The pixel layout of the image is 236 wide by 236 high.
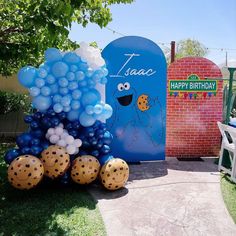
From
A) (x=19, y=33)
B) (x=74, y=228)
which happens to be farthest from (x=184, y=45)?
(x=74, y=228)

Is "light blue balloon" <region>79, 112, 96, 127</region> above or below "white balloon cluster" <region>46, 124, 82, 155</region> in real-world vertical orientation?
above

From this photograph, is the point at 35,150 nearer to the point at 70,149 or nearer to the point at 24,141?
the point at 24,141

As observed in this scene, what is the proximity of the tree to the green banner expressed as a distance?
7.98 ft

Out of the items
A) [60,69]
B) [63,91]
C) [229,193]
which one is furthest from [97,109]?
[229,193]

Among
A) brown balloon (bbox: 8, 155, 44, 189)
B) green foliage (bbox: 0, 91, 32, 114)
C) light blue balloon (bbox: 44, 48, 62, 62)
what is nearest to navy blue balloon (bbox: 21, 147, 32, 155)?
brown balloon (bbox: 8, 155, 44, 189)

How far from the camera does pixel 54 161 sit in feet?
13.7

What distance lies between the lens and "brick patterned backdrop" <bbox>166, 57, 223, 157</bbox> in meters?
6.46

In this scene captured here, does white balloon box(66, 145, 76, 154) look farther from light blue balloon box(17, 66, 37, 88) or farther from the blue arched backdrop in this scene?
the blue arched backdrop

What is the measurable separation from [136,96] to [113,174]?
2140 millimetres

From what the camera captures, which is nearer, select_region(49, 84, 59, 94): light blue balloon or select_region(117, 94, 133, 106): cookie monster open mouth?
select_region(49, 84, 59, 94): light blue balloon

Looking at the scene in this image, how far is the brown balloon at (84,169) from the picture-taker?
436 cm

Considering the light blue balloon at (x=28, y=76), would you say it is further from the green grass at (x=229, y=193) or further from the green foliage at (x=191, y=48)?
the green foliage at (x=191, y=48)

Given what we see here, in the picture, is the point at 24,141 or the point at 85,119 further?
the point at 85,119

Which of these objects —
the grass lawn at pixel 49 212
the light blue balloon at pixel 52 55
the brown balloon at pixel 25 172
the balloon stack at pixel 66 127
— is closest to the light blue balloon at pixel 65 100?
the balloon stack at pixel 66 127
